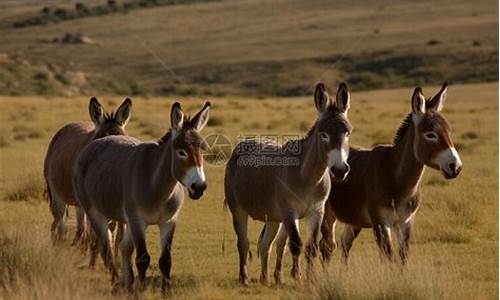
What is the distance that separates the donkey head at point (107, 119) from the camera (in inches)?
441

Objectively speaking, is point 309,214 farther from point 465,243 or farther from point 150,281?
point 465,243

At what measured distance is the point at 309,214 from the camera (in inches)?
383

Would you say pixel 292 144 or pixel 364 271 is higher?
pixel 292 144

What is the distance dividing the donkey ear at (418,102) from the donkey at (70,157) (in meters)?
3.35

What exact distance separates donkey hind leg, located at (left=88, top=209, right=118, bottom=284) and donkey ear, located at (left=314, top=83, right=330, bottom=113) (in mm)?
2565

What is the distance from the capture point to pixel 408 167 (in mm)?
→ 9953

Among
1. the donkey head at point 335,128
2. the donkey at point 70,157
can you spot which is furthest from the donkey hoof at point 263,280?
the donkey at point 70,157

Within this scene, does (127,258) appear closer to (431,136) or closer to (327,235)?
(327,235)

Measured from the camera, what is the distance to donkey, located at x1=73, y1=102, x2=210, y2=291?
28.6 ft

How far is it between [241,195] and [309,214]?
1079mm

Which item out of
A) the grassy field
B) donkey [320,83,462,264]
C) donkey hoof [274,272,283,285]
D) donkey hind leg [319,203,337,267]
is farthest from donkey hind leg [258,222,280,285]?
donkey [320,83,462,264]

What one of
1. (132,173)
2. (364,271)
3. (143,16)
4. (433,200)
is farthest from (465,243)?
(143,16)

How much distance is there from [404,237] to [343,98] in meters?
1.67

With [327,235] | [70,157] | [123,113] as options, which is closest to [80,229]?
[70,157]
